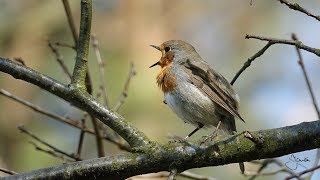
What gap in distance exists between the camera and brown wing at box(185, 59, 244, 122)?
3.81m

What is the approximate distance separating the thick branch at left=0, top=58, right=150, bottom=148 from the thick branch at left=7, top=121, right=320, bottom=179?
0.12 metres

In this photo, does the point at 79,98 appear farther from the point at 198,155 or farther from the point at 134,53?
the point at 134,53

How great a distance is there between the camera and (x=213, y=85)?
384 cm

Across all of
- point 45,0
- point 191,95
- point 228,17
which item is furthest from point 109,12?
point 191,95

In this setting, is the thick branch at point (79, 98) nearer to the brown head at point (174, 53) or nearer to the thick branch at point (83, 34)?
the thick branch at point (83, 34)

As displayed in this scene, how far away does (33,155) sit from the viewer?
21.2 ft

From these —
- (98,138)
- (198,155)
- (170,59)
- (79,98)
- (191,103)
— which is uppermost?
(170,59)

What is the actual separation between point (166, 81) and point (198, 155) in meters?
1.53

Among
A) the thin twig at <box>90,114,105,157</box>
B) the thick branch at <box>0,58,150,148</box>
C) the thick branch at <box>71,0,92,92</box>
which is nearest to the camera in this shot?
the thick branch at <box>0,58,150,148</box>

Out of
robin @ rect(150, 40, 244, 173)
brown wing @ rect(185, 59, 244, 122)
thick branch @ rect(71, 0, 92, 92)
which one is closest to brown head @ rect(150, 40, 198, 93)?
robin @ rect(150, 40, 244, 173)

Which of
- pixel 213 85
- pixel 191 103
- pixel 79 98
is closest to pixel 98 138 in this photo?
pixel 191 103

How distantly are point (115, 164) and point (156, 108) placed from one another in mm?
4427

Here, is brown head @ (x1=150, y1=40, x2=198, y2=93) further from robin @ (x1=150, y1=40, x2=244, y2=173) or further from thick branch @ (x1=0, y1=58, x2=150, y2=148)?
thick branch @ (x1=0, y1=58, x2=150, y2=148)

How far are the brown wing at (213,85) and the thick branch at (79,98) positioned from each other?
120cm
